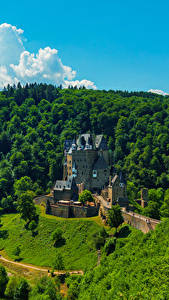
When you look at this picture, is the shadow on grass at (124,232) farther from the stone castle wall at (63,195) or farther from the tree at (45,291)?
the stone castle wall at (63,195)

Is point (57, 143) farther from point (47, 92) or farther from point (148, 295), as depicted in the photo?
point (148, 295)

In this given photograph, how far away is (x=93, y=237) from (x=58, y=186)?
879 inches

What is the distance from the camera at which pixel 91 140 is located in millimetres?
76250

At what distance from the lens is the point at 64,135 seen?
137m

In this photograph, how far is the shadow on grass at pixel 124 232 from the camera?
48656 millimetres

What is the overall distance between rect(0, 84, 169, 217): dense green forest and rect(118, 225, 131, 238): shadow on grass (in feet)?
91.7

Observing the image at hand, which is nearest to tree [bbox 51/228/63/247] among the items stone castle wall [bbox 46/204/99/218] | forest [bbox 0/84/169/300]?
forest [bbox 0/84/169/300]

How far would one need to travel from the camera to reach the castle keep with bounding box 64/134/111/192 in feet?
242

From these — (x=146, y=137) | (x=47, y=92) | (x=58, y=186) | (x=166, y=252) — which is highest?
(x=47, y=92)

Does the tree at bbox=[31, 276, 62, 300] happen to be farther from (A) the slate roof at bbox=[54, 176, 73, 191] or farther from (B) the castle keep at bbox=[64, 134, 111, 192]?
(B) the castle keep at bbox=[64, 134, 111, 192]

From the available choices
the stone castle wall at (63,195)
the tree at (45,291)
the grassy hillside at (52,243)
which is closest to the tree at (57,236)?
the grassy hillside at (52,243)

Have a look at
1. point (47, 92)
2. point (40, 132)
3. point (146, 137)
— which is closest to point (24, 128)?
point (40, 132)

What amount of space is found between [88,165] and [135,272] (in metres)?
44.4

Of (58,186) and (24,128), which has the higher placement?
(24,128)
